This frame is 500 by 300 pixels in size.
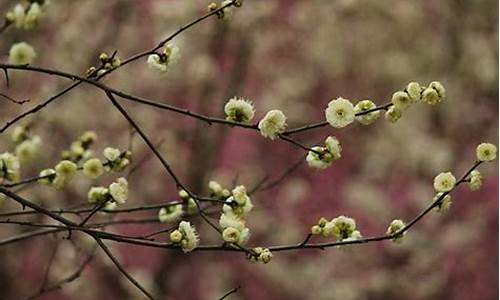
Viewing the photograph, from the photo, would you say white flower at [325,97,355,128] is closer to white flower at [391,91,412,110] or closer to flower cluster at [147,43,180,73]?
white flower at [391,91,412,110]

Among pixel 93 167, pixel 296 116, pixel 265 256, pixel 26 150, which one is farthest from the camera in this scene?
pixel 296 116

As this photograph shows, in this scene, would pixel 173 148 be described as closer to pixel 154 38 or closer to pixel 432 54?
pixel 154 38

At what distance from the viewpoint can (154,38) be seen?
5395 mm

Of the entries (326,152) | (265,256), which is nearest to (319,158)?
(326,152)

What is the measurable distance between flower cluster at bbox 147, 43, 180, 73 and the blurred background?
2648 millimetres

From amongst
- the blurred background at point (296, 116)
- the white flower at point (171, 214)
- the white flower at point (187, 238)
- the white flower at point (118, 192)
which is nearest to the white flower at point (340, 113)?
the white flower at point (187, 238)

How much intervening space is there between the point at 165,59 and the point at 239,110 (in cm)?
24

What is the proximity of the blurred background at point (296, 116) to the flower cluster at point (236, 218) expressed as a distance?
265 cm

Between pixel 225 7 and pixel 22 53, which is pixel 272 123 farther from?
pixel 22 53

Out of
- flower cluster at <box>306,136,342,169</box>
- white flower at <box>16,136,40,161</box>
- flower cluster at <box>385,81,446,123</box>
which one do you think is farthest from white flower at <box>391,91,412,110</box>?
white flower at <box>16,136,40,161</box>

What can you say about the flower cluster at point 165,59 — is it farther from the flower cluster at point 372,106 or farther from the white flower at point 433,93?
the white flower at point 433,93

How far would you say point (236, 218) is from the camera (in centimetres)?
185

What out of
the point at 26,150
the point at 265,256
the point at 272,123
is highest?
the point at 26,150

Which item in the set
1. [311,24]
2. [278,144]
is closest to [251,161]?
[278,144]
